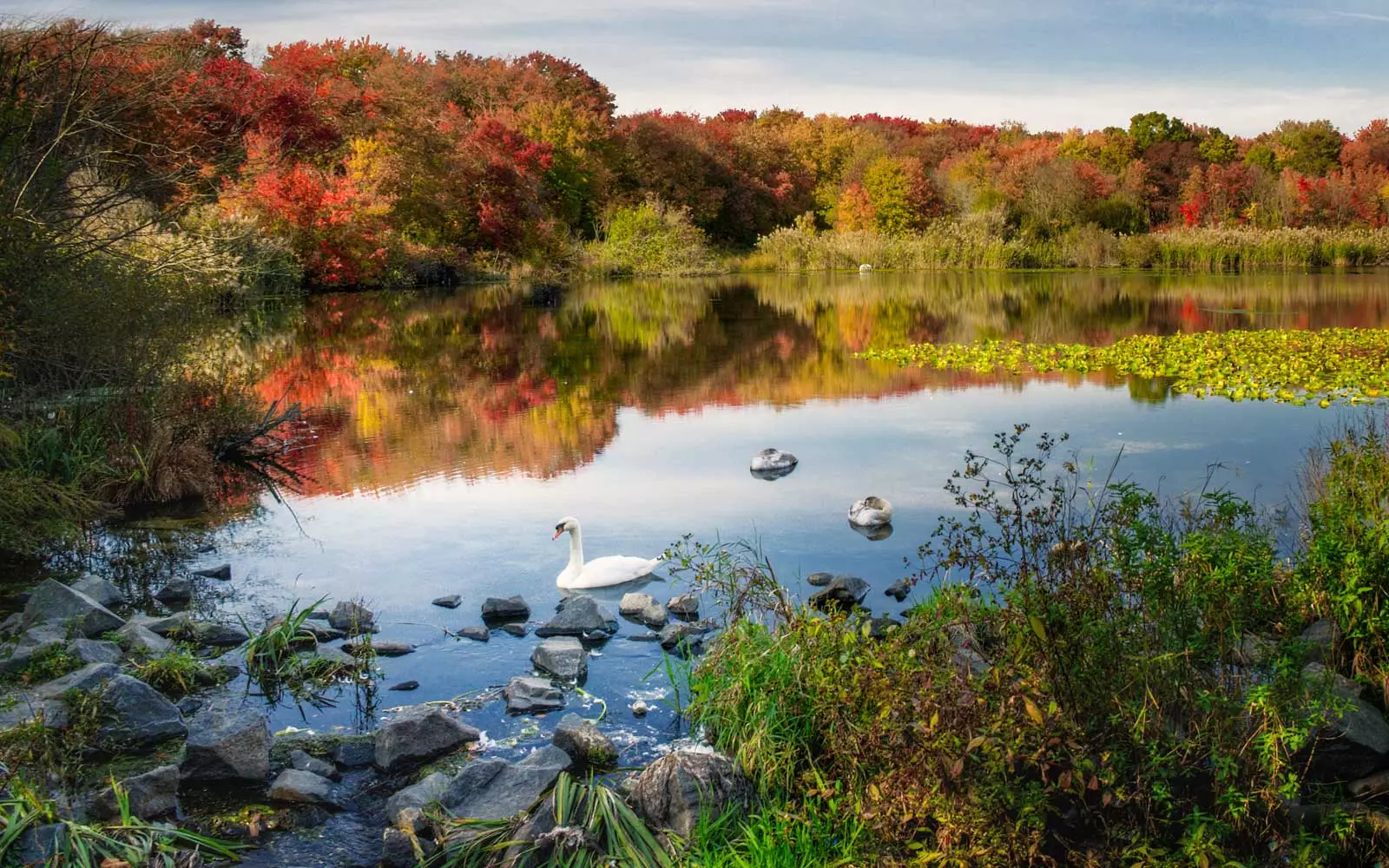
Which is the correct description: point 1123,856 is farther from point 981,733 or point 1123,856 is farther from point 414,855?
point 414,855

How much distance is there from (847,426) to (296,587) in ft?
22.9

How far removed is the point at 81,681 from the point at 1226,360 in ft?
49.8

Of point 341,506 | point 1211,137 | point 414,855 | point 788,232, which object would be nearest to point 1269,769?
point 414,855

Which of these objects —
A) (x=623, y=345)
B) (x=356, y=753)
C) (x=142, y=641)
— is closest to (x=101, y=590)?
(x=142, y=641)

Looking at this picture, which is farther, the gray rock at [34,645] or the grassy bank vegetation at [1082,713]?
the gray rock at [34,645]

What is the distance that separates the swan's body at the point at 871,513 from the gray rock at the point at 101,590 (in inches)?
200

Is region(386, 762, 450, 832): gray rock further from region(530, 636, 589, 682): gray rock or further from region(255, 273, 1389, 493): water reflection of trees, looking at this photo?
region(255, 273, 1389, 493): water reflection of trees

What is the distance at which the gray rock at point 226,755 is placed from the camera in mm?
4676

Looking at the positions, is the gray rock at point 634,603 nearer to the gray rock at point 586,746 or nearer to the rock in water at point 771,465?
the gray rock at point 586,746

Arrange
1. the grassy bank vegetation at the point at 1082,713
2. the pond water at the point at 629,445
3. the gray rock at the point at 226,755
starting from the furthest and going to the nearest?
the pond water at the point at 629,445 < the gray rock at the point at 226,755 < the grassy bank vegetation at the point at 1082,713

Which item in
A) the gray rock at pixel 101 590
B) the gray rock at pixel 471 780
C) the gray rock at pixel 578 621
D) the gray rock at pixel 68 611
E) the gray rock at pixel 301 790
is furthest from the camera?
the gray rock at pixel 101 590

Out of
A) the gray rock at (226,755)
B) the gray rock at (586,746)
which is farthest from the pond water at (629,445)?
the gray rock at (226,755)

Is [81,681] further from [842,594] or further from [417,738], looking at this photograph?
[842,594]

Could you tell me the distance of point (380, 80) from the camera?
3966cm
